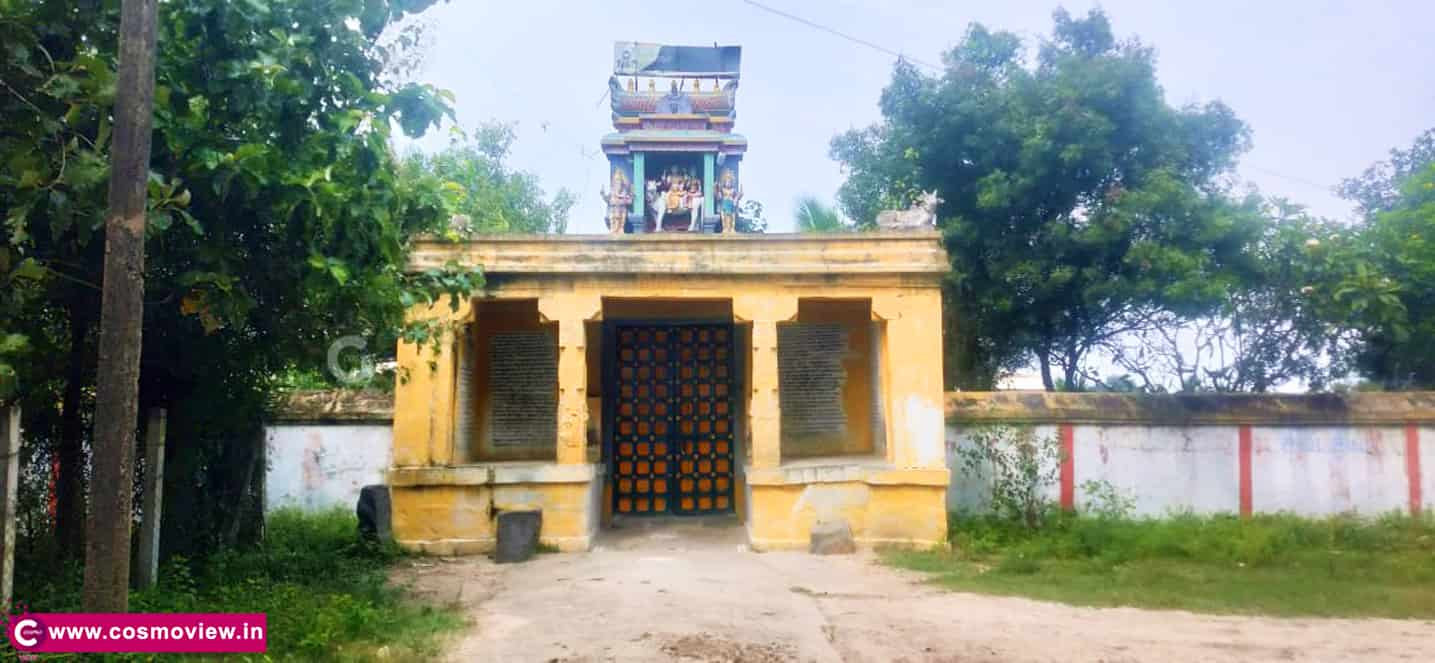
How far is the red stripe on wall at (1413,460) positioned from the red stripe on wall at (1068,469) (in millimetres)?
3832

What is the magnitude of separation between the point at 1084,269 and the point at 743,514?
20.0 ft

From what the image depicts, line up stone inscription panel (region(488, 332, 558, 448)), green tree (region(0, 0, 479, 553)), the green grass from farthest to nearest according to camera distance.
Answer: stone inscription panel (region(488, 332, 558, 448)) < the green grass < green tree (region(0, 0, 479, 553))

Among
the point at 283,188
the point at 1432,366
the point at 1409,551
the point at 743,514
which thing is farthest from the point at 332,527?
the point at 1432,366

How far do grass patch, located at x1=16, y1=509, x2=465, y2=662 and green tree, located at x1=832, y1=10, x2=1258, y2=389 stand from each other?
9.98m

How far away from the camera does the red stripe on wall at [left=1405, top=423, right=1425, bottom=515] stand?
11141 mm

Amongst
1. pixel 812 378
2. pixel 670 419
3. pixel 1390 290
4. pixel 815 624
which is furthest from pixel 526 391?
pixel 1390 290

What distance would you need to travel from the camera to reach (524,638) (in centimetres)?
638

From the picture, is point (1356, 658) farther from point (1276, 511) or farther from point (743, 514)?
point (743, 514)

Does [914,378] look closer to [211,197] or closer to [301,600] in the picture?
[301,600]

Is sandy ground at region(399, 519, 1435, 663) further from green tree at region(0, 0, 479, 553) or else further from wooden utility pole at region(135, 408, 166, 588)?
green tree at region(0, 0, 479, 553)

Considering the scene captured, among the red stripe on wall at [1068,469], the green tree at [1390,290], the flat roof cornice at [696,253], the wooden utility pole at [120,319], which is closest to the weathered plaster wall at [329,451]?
the flat roof cornice at [696,253]

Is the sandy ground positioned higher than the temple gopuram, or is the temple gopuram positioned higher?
the temple gopuram

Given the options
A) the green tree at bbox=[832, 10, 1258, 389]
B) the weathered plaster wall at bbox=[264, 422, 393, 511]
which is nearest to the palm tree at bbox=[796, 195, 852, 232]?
the green tree at bbox=[832, 10, 1258, 389]

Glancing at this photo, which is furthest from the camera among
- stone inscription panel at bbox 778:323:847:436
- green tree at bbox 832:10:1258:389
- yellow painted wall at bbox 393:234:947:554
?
green tree at bbox 832:10:1258:389
